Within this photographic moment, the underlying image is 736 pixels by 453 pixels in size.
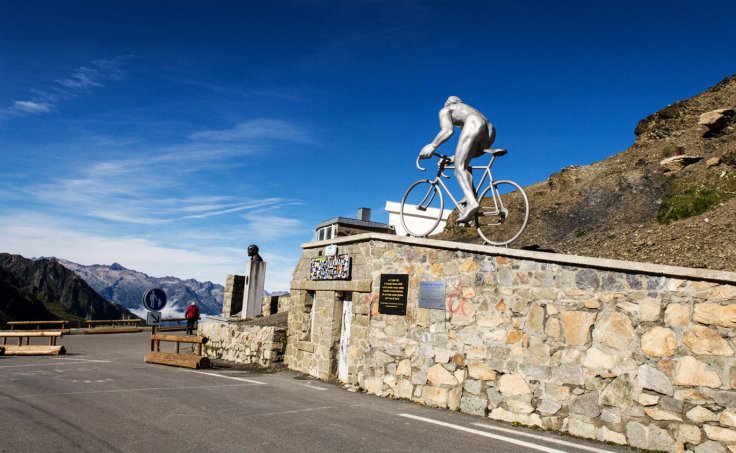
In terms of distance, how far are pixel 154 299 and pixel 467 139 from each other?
9510 mm

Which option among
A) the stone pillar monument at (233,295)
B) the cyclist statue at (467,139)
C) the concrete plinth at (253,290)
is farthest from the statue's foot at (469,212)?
the stone pillar monument at (233,295)

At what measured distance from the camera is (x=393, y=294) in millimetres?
10273

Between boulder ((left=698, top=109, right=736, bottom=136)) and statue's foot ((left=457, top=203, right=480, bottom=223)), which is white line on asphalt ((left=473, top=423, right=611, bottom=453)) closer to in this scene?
statue's foot ((left=457, top=203, right=480, bottom=223))

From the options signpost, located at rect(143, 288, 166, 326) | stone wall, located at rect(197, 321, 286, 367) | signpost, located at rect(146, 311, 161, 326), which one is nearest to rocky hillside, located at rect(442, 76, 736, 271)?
stone wall, located at rect(197, 321, 286, 367)

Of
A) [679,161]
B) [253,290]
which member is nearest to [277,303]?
[253,290]

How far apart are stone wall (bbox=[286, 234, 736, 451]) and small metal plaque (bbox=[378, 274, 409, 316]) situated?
148mm

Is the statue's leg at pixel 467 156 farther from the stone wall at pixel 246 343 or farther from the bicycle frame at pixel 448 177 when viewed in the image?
the stone wall at pixel 246 343

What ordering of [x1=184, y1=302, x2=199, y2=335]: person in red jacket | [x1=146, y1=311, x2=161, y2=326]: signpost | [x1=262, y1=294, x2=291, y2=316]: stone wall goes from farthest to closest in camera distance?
[x1=184, y1=302, x2=199, y2=335]: person in red jacket < [x1=262, y1=294, x2=291, y2=316]: stone wall < [x1=146, y1=311, x2=161, y2=326]: signpost

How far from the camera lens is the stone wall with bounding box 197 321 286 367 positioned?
13930 millimetres

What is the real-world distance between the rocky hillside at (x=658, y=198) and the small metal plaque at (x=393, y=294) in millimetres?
4974

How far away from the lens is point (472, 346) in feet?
28.2

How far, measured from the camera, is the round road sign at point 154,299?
45.5ft

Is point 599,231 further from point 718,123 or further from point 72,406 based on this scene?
point 72,406

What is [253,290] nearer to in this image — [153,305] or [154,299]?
[154,299]
